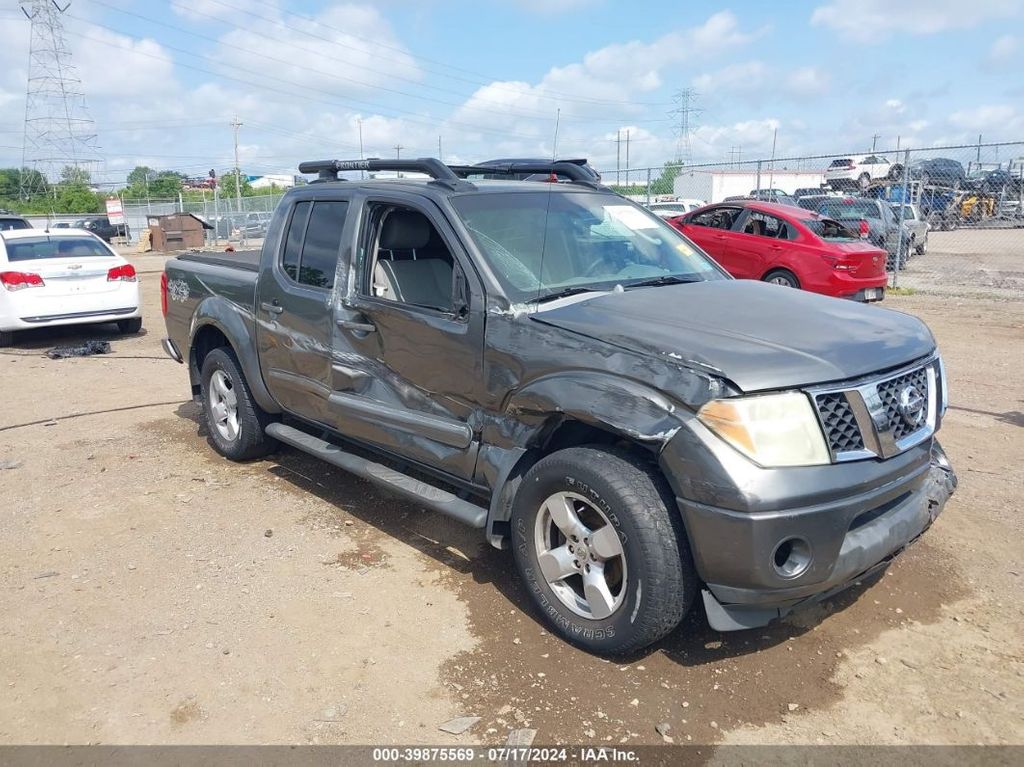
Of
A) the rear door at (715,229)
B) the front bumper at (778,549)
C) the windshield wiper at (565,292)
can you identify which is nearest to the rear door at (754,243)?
the rear door at (715,229)

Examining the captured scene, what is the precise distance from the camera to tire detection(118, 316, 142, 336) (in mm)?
11537

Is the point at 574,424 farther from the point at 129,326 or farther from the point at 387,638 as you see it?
the point at 129,326

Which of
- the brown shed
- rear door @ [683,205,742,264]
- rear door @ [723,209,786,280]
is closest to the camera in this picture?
rear door @ [723,209,786,280]

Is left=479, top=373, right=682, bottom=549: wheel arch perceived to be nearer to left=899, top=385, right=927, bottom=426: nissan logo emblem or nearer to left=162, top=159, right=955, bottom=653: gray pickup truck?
left=162, top=159, right=955, bottom=653: gray pickup truck

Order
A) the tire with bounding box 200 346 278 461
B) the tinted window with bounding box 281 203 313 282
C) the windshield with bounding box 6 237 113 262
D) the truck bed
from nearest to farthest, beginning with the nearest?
the tinted window with bounding box 281 203 313 282
the tire with bounding box 200 346 278 461
the truck bed
the windshield with bounding box 6 237 113 262

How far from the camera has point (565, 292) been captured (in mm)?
3834

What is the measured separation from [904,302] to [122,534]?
43.5ft

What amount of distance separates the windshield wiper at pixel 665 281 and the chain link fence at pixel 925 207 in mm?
11640

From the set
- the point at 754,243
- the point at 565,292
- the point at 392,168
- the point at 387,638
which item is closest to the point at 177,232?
the point at 754,243

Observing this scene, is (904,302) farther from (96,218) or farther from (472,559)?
(96,218)

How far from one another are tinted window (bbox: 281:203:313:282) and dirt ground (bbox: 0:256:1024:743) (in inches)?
57.9

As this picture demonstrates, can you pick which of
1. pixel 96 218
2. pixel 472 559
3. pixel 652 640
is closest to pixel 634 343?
pixel 652 640

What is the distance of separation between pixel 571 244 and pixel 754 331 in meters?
1.26

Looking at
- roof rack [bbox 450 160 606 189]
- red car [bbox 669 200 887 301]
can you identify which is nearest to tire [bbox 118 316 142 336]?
roof rack [bbox 450 160 606 189]
